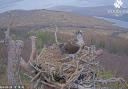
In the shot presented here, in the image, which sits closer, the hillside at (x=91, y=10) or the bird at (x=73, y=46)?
the bird at (x=73, y=46)

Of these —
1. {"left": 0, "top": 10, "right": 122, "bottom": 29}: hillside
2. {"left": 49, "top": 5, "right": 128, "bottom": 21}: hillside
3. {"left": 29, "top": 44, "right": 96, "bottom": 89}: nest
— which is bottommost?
{"left": 49, "top": 5, "right": 128, "bottom": 21}: hillside

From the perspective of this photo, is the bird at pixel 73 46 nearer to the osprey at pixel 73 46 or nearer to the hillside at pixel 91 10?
the osprey at pixel 73 46

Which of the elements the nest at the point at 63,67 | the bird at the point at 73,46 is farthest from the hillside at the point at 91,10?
the nest at the point at 63,67

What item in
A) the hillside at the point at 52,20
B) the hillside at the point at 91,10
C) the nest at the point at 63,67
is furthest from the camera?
the hillside at the point at 91,10

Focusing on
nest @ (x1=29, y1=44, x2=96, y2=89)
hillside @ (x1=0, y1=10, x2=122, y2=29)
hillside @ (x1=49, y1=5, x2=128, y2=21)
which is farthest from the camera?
hillside @ (x1=49, y1=5, x2=128, y2=21)

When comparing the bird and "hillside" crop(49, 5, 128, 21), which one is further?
"hillside" crop(49, 5, 128, 21)

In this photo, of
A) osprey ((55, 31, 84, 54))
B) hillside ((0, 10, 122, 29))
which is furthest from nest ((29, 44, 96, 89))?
hillside ((0, 10, 122, 29))

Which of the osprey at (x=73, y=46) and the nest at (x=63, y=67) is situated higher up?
the osprey at (x=73, y=46)

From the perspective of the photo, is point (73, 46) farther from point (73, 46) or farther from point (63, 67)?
point (63, 67)

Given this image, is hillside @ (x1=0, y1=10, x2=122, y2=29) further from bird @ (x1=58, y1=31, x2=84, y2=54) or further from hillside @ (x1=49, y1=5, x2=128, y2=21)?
bird @ (x1=58, y1=31, x2=84, y2=54)

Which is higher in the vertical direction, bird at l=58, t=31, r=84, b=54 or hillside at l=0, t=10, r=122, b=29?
bird at l=58, t=31, r=84, b=54

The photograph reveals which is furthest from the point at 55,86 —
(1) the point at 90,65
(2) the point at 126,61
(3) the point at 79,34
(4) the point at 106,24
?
(4) the point at 106,24
